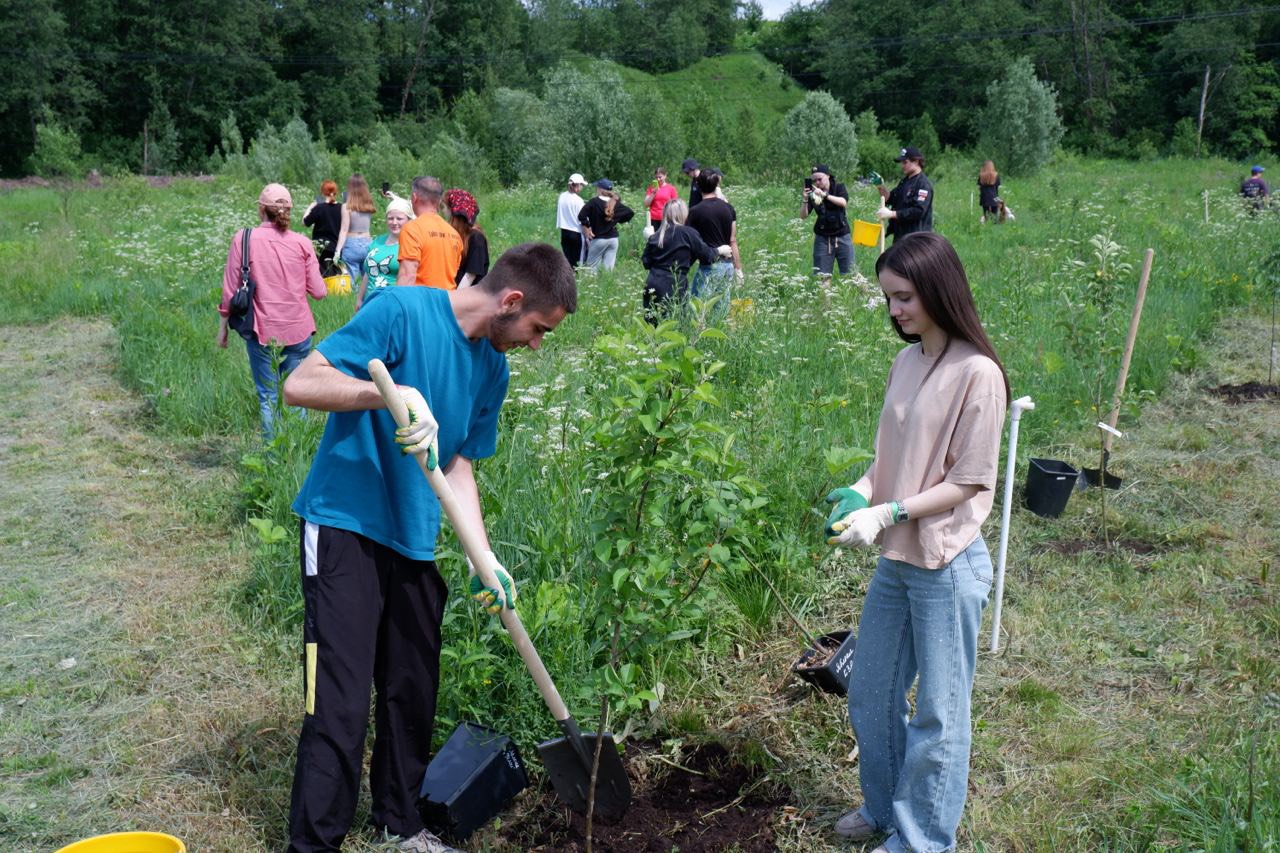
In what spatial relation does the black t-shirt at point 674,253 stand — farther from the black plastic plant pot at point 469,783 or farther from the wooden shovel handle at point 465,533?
the wooden shovel handle at point 465,533

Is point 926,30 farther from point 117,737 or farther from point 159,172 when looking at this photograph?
point 117,737

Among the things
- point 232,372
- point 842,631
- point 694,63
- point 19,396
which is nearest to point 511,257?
point 842,631

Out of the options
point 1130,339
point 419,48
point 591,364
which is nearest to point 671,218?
point 591,364

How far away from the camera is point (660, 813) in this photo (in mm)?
2988

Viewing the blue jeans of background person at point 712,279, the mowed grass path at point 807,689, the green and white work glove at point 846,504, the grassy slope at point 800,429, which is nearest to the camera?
the green and white work glove at point 846,504

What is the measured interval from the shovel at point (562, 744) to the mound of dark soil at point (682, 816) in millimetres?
84

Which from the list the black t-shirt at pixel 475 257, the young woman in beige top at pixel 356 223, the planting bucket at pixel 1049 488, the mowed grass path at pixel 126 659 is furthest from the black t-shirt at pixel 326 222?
the planting bucket at pixel 1049 488

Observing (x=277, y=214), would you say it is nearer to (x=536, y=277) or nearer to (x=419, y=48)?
(x=536, y=277)

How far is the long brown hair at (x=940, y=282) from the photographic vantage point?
2326 mm

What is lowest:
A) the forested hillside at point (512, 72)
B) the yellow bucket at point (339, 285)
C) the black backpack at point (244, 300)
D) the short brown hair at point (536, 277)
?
the yellow bucket at point (339, 285)

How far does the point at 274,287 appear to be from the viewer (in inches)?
228

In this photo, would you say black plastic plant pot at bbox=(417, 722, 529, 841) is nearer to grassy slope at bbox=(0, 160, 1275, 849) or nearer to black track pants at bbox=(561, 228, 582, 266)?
grassy slope at bbox=(0, 160, 1275, 849)

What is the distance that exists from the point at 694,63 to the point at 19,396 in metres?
81.2

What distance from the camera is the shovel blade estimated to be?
274 centimetres
